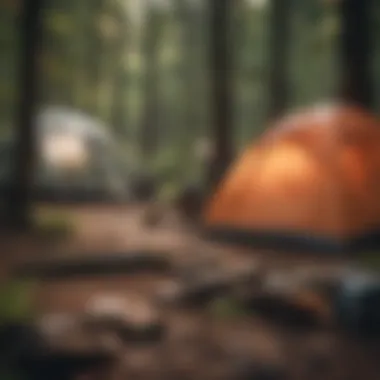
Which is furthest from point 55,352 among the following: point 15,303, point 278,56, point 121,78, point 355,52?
point 355,52

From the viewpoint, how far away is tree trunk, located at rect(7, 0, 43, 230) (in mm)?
1586

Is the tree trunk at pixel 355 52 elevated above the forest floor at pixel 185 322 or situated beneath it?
elevated above

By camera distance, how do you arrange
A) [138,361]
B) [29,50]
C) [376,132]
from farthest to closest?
1. [376,132]
2. [29,50]
3. [138,361]

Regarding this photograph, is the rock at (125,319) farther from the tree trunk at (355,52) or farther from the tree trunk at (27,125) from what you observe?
the tree trunk at (355,52)

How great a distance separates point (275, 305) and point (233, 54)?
1.69 ft

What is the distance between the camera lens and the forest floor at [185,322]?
1.52 m

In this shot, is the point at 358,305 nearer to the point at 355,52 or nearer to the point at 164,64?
the point at 355,52

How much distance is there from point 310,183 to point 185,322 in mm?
393

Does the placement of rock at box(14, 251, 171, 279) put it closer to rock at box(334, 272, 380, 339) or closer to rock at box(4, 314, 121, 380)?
rock at box(4, 314, 121, 380)

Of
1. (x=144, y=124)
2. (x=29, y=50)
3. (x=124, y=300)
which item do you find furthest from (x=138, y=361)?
(x=29, y=50)

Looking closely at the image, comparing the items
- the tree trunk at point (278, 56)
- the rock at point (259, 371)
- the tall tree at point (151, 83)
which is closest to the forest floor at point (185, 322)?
the rock at point (259, 371)

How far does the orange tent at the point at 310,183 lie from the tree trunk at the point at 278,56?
40 millimetres

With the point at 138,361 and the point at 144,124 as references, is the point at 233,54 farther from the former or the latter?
the point at 138,361

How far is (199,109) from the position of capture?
164cm
